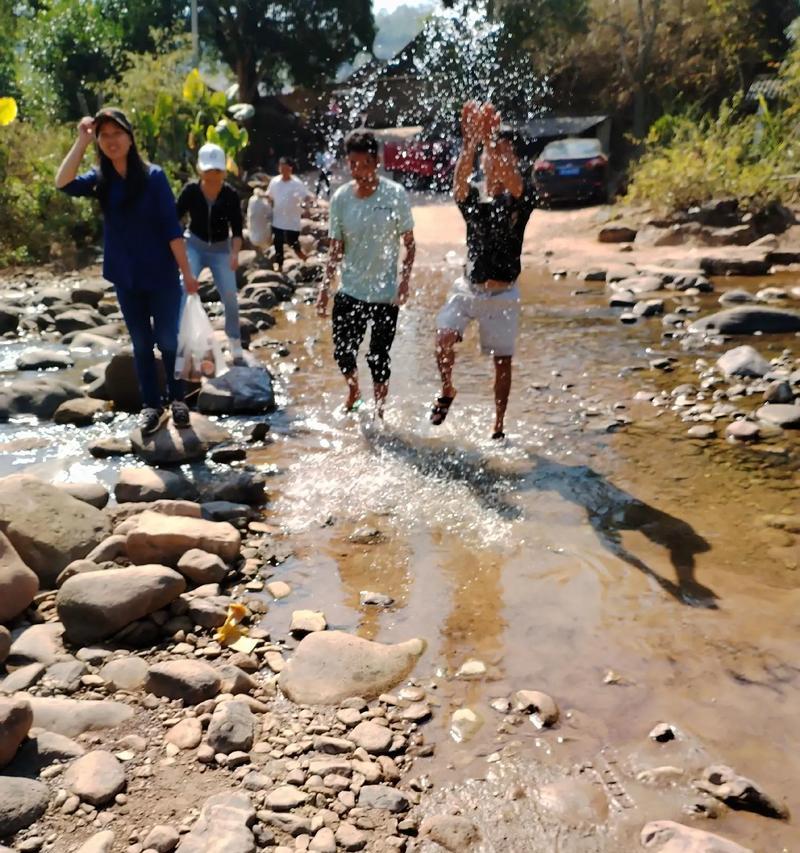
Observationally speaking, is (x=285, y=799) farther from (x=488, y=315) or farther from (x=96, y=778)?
(x=488, y=315)

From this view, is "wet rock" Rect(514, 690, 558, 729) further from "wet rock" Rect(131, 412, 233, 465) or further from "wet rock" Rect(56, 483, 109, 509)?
"wet rock" Rect(131, 412, 233, 465)

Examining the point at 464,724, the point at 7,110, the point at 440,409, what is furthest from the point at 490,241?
Result: the point at 7,110

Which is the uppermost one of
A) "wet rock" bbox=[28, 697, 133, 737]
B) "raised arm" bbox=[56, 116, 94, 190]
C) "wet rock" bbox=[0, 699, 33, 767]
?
"raised arm" bbox=[56, 116, 94, 190]

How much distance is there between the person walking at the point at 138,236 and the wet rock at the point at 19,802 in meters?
3.25

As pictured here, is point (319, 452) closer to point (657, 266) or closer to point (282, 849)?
point (282, 849)

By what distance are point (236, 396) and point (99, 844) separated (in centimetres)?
445

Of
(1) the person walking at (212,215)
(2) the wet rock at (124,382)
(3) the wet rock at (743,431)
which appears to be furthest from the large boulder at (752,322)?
(2) the wet rock at (124,382)

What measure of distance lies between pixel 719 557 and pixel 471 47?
30.2m

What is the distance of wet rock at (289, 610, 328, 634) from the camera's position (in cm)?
345

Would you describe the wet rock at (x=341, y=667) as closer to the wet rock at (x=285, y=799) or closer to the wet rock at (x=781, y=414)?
the wet rock at (x=285, y=799)

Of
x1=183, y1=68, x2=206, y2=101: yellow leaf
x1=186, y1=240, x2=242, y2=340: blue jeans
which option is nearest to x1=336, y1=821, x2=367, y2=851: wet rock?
x1=186, y1=240, x2=242, y2=340: blue jeans

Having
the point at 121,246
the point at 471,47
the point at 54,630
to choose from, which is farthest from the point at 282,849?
the point at 471,47

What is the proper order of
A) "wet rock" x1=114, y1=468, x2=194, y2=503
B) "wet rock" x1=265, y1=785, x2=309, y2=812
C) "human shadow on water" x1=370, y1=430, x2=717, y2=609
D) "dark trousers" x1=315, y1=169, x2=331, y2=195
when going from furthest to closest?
"dark trousers" x1=315, y1=169, x2=331, y2=195 < "wet rock" x1=114, y1=468, x2=194, y2=503 < "human shadow on water" x1=370, y1=430, x2=717, y2=609 < "wet rock" x1=265, y1=785, x2=309, y2=812

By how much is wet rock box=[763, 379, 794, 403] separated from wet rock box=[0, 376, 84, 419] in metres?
5.33
